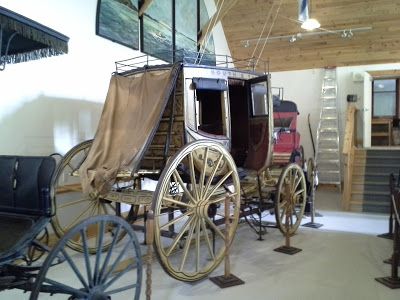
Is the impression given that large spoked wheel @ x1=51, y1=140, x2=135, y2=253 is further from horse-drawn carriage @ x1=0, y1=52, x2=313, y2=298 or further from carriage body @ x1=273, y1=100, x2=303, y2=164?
carriage body @ x1=273, y1=100, x2=303, y2=164

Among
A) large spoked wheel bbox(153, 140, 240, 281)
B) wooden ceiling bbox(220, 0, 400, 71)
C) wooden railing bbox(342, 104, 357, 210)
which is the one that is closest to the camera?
large spoked wheel bbox(153, 140, 240, 281)

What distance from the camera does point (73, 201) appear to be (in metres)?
4.34

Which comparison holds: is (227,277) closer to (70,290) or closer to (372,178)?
(70,290)

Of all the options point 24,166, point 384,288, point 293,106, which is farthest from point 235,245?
point 293,106

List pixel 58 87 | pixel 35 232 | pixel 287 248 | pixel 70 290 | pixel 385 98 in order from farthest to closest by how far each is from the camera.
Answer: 1. pixel 385 98
2. pixel 58 87
3. pixel 287 248
4. pixel 35 232
5. pixel 70 290

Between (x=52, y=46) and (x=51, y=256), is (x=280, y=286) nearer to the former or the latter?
(x=51, y=256)

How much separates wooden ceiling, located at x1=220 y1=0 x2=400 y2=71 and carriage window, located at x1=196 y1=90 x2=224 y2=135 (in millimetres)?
2982

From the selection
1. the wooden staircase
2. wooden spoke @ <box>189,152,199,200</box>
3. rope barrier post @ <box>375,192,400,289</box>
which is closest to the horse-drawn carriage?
wooden spoke @ <box>189,152,199,200</box>

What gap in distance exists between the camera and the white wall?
4.04m

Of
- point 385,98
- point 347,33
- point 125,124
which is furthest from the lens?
point 385,98

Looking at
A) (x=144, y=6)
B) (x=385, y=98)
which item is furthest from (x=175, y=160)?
(x=385, y=98)

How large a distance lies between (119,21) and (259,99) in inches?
99.8

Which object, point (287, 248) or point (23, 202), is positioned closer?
point (23, 202)

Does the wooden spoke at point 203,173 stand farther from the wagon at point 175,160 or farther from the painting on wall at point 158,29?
the painting on wall at point 158,29
